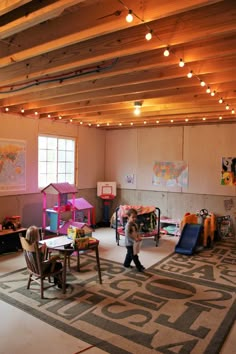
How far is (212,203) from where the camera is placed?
7.70 meters

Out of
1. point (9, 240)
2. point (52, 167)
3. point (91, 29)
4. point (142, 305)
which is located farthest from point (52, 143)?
point (91, 29)

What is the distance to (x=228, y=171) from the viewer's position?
24.5 ft

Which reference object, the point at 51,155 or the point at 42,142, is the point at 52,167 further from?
the point at 42,142

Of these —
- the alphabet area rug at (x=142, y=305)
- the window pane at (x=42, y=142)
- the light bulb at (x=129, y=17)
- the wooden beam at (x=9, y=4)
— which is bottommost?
the alphabet area rug at (x=142, y=305)

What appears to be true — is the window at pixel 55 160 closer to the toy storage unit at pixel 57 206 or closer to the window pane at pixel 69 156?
the window pane at pixel 69 156

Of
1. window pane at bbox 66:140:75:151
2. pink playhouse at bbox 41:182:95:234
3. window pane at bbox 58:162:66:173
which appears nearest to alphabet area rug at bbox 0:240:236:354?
pink playhouse at bbox 41:182:95:234

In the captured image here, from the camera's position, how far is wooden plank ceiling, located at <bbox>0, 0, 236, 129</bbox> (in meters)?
2.33

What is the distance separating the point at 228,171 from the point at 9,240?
5476 millimetres

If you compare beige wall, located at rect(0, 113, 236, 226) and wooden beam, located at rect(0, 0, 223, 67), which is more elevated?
wooden beam, located at rect(0, 0, 223, 67)

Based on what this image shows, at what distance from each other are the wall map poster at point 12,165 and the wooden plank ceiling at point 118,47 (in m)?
1.50

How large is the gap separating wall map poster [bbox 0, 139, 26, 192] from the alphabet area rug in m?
2.36

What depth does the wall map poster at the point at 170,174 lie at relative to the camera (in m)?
8.08

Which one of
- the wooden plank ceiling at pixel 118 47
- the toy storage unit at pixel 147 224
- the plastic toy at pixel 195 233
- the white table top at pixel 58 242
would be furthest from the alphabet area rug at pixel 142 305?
the wooden plank ceiling at pixel 118 47

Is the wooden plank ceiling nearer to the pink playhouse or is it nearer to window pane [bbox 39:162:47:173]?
the pink playhouse
